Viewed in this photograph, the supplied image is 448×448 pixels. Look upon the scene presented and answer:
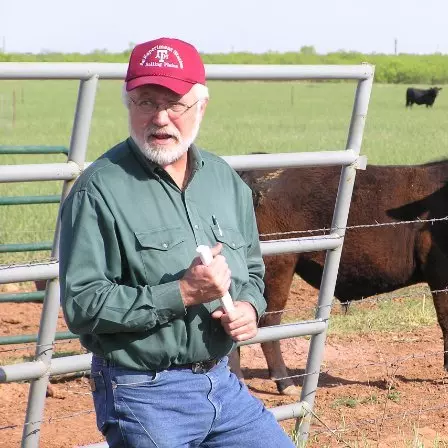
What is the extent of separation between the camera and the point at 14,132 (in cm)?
3266

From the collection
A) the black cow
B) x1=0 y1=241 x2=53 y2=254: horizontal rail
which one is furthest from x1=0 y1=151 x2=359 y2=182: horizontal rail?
the black cow

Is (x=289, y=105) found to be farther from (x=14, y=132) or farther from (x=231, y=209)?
(x=231, y=209)

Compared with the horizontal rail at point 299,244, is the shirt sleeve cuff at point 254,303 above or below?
above

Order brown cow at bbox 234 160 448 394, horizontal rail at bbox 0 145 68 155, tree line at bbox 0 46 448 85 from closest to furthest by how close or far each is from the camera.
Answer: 1. horizontal rail at bbox 0 145 68 155
2. brown cow at bbox 234 160 448 394
3. tree line at bbox 0 46 448 85

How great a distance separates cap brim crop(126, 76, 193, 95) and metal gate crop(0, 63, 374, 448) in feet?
2.18

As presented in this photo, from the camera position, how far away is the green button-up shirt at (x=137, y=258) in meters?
3.18

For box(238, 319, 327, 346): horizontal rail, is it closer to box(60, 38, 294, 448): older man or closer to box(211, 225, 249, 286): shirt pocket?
box(211, 225, 249, 286): shirt pocket

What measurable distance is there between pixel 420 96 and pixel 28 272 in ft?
153

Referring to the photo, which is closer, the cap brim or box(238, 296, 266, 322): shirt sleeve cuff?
the cap brim

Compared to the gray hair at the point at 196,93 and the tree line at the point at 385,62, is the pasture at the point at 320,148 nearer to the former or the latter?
the gray hair at the point at 196,93

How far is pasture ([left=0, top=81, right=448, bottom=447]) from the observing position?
24.4 feet

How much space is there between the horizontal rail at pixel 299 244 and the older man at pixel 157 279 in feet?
4.26

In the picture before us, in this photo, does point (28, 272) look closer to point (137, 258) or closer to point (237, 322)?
point (137, 258)

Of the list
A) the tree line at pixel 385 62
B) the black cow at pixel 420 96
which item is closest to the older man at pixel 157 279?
the black cow at pixel 420 96
